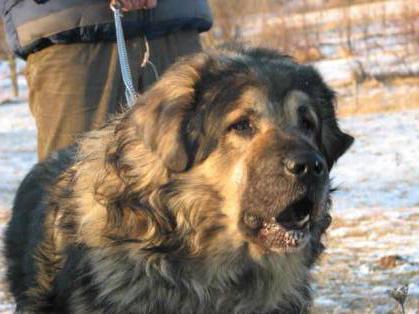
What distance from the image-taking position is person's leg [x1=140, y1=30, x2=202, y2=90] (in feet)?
14.3

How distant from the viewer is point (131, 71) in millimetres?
4352

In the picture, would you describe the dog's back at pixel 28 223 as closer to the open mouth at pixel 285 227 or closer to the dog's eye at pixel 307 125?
the open mouth at pixel 285 227

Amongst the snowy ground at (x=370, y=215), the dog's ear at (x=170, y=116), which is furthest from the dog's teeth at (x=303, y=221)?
the snowy ground at (x=370, y=215)

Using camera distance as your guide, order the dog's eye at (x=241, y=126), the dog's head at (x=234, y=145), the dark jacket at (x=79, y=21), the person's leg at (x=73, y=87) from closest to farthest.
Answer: the dog's head at (x=234, y=145) → the dog's eye at (x=241, y=126) → the dark jacket at (x=79, y=21) → the person's leg at (x=73, y=87)

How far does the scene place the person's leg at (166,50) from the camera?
4367mm


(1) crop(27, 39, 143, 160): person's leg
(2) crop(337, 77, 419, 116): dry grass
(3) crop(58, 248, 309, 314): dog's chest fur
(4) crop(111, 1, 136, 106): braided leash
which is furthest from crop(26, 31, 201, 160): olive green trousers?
(2) crop(337, 77, 419, 116): dry grass

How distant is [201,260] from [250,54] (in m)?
0.96

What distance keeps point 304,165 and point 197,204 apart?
578mm

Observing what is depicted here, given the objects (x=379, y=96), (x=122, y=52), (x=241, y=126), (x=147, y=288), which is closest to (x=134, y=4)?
(x=122, y=52)

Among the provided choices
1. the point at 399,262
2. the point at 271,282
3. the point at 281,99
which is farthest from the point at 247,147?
the point at 399,262

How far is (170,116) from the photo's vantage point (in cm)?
326

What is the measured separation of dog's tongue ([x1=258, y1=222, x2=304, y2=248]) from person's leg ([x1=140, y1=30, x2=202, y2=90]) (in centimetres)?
149

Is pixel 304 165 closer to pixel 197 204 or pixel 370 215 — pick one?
pixel 197 204

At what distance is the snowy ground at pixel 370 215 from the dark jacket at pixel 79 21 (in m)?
1.77
